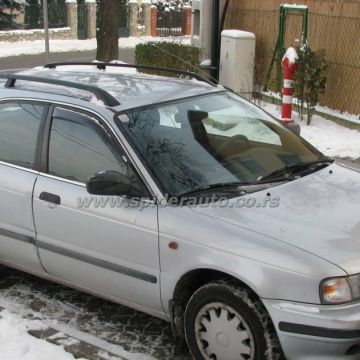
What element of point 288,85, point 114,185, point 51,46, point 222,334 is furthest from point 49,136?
point 51,46

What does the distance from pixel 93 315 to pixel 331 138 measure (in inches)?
229

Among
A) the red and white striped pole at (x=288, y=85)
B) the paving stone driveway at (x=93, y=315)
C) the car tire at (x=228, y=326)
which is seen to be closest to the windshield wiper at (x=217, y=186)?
the car tire at (x=228, y=326)

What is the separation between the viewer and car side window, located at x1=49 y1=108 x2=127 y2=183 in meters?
3.84

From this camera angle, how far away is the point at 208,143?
4035mm

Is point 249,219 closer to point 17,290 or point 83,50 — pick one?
point 17,290

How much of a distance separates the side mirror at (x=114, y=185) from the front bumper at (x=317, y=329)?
3.27 feet

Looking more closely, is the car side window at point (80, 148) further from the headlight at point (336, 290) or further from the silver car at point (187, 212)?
the headlight at point (336, 290)

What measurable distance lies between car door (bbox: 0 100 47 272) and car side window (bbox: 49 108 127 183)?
0.16 m

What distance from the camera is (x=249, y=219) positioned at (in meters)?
3.33

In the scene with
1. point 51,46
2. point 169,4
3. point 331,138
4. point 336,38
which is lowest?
point 51,46

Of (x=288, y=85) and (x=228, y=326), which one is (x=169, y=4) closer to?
(x=288, y=85)

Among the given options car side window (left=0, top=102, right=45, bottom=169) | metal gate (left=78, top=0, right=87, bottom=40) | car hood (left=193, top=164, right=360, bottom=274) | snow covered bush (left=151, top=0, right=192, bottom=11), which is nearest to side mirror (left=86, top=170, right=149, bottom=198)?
car hood (left=193, top=164, right=360, bottom=274)

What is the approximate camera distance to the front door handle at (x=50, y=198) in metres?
3.94

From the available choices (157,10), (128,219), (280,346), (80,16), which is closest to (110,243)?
(128,219)
